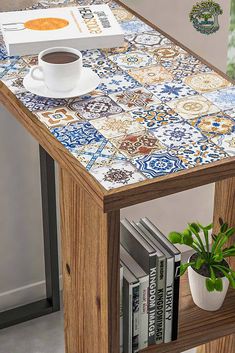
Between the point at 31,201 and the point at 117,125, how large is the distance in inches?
36.5

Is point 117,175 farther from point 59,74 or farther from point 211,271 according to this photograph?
point 211,271

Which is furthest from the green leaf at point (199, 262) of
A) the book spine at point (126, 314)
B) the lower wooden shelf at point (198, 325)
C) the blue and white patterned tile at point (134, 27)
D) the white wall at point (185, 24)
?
the white wall at point (185, 24)

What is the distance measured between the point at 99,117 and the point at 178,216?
1.17m

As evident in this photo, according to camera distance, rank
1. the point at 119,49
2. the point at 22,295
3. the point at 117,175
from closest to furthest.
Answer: the point at 117,175
the point at 119,49
the point at 22,295

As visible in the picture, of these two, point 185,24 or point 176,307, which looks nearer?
point 176,307

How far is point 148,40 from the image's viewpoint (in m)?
1.88

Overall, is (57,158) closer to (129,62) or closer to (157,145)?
(157,145)

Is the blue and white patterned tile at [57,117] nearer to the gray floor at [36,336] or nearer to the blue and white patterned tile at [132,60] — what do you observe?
the blue and white patterned tile at [132,60]

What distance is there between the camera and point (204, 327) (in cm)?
173

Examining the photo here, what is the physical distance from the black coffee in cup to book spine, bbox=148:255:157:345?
43 cm

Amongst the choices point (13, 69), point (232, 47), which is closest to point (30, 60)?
point (13, 69)

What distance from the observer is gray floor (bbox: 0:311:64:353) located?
95.3 inches

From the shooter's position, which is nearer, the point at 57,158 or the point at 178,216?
the point at 57,158

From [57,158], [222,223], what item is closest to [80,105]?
[57,158]
